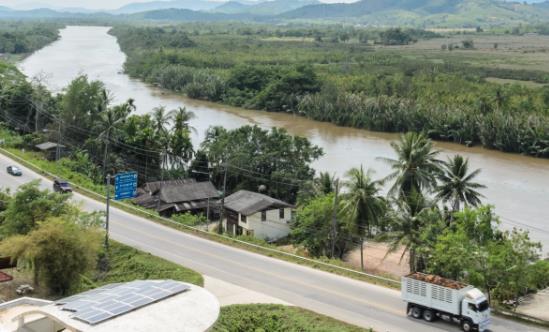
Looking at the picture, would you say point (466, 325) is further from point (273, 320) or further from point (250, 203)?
point (250, 203)

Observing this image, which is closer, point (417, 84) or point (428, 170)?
point (428, 170)

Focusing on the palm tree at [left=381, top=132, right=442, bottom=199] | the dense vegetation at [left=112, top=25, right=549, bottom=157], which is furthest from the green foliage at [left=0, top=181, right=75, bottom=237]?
the dense vegetation at [left=112, top=25, right=549, bottom=157]

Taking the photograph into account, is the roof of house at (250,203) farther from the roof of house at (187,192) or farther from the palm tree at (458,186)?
the palm tree at (458,186)

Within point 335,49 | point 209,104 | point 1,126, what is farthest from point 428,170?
point 335,49

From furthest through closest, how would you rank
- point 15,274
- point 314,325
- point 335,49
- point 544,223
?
point 335,49, point 544,223, point 15,274, point 314,325

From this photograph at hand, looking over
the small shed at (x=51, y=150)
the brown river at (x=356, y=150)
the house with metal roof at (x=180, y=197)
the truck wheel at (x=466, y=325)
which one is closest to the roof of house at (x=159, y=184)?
the house with metal roof at (x=180, y=197)

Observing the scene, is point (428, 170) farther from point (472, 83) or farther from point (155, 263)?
point (472, 83)

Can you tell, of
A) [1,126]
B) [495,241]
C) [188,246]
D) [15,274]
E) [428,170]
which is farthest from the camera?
[1,126]
